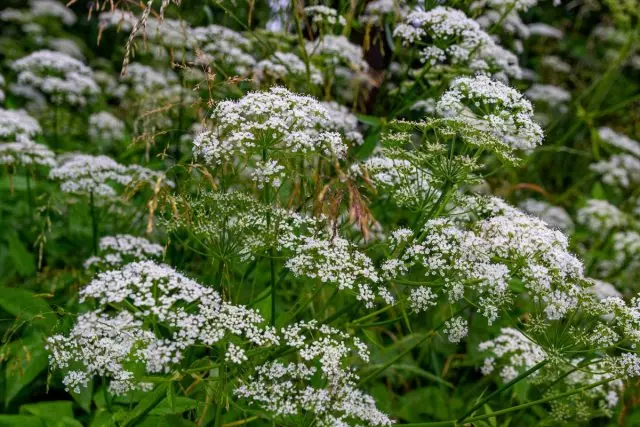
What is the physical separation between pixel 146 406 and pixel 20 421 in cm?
70

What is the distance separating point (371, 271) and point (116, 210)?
2.35 meters

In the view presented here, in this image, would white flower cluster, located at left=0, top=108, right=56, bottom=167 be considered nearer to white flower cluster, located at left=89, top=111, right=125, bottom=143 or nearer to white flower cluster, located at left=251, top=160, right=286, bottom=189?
white flower cluster, located at left=89, top=111, right=125, bottom=143

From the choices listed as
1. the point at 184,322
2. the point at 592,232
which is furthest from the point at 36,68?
the point at 592,232

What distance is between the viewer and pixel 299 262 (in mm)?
2643

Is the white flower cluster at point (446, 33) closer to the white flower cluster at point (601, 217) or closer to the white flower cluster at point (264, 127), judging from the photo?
the white flower cluster at point (264, 127)

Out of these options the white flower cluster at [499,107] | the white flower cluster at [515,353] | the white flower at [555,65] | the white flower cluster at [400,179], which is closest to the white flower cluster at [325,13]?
the white flower cluster at [400,179]

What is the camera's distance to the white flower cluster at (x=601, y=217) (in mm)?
6094

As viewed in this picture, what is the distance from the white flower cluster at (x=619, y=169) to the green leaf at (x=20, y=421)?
19.0 ft

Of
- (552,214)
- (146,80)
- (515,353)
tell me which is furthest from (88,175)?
(552,214)

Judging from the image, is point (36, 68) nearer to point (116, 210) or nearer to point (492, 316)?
point (116, 210)

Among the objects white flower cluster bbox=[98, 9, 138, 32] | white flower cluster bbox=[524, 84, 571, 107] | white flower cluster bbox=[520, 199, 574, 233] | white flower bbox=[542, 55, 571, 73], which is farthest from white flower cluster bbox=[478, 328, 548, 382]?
white flower bbox=[542, 55, 571, 73]

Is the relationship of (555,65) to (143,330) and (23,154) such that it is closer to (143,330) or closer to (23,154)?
(23,154)

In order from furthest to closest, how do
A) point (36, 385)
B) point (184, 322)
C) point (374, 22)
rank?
point (374, 22) → point (36, 385) → point (184, 322)

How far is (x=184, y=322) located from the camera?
93.6 inches
